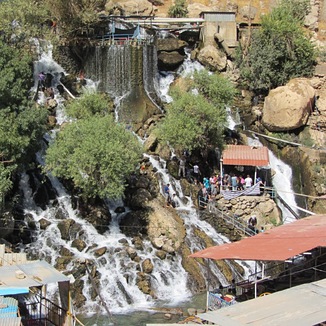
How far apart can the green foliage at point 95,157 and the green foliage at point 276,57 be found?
44.5ft

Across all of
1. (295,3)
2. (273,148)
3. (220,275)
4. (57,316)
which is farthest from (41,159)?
(295,3)

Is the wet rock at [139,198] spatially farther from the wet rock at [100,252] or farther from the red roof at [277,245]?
the red roof at [277,245]

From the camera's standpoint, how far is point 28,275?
13.8 metres

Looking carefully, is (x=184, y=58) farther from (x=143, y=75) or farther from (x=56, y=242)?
(x=56, y=242)

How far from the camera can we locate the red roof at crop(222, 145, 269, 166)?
97.8 ft

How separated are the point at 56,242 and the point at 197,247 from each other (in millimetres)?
6023

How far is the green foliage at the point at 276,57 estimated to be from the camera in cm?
3684

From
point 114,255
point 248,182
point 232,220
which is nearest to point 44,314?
point 114,255

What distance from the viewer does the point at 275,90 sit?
3531 cm

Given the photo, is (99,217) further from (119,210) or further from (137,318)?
(137,318)

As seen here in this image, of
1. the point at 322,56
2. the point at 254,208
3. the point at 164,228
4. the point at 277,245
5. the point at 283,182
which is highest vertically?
the point at 322,56

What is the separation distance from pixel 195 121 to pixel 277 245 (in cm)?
1443

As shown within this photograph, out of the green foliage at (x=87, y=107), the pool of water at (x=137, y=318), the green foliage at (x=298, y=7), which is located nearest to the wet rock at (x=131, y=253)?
the pool of water at (x=137, y=318)

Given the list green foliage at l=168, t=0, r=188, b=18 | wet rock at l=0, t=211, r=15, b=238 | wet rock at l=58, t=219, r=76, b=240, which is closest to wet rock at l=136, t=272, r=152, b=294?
wet rock at l=58, t=219, r=76, b=240
